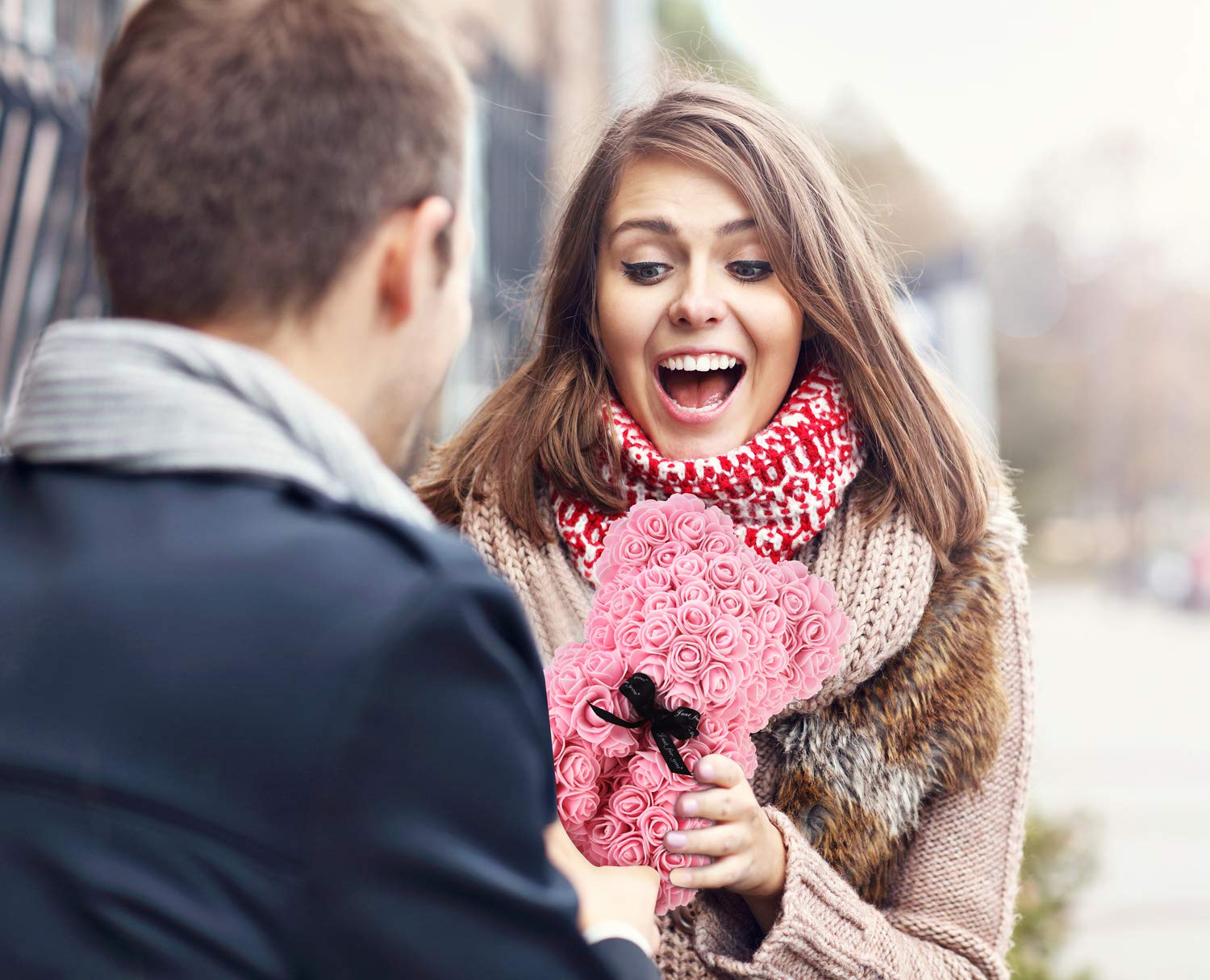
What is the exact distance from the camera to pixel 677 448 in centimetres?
203

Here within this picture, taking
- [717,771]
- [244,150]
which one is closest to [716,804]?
[717,771]

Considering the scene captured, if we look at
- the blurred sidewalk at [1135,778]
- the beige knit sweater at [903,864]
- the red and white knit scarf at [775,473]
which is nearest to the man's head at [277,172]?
the red and white knit scarf at [775,473]

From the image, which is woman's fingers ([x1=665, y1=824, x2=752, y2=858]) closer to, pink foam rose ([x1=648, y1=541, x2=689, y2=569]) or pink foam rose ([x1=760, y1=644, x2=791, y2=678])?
pink foam rose ([x1=760, y1=644, x2=791, y2=678])

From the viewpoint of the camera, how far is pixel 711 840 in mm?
1543

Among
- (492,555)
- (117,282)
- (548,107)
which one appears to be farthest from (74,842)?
(548,107)

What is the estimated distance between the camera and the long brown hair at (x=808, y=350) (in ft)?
6.48

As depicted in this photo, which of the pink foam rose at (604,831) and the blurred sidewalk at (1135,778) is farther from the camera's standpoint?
the blurred sidewalk at (1135,778)

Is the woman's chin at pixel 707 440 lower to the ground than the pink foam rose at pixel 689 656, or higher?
higher

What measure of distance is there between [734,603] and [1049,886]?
3337mm

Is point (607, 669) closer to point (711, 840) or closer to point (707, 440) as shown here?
point (711, 840)

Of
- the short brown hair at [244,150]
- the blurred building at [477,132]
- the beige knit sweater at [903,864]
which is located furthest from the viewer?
the blurred building at [477,132]

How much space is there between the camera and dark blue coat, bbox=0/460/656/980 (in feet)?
3.20

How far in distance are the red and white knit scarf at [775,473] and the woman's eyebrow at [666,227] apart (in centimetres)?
30

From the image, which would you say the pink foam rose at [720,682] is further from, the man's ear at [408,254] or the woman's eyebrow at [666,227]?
the woman's eyebrow at [666,227]
